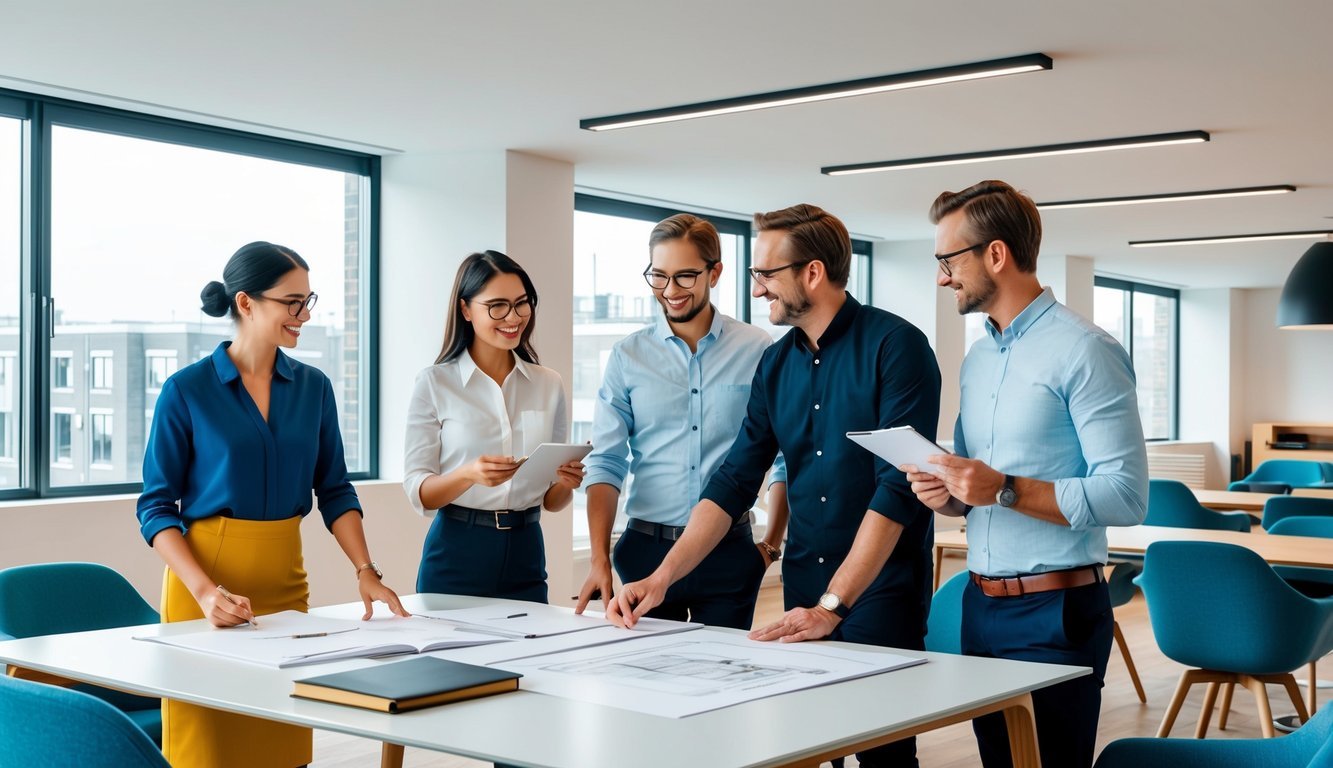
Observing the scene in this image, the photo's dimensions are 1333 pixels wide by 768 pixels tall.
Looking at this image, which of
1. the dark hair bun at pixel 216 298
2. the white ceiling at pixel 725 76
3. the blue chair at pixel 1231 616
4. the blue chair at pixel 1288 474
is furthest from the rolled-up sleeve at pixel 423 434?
the blue chair at pixel 1288 474

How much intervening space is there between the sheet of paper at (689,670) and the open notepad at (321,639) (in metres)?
0.24

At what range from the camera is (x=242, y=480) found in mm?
2779

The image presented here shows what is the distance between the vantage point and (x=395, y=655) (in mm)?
2166

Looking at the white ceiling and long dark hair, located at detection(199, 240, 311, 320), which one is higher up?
the white ceiling

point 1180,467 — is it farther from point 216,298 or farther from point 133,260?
point 216,298

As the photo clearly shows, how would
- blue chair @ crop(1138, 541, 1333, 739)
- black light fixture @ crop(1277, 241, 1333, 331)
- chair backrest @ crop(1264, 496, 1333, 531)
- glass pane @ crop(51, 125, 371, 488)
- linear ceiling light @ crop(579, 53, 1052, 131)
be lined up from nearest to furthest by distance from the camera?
1. blue chair @ crop(1138, 541, 1333, 739)
2. linear ceiling light @ crop(579, 53, 1052, 131)
3. glass pane @ crop(51, 125, 371, 488)
4. chair backrest @ crop(1264, 496, 1333, 531)
5. black light fixture @ crop(1277, 241, 1333, 331)

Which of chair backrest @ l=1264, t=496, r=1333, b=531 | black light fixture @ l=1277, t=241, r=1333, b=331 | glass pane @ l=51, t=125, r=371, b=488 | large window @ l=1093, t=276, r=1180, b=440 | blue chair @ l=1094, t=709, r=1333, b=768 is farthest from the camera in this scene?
large window @ l=1093, t=276, r=1180, b=440

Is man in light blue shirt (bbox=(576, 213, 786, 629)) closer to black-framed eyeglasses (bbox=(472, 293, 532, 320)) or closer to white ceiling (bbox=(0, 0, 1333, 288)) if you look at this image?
black-framed eyeglasses (bbox=(472, 293, 532, 320))

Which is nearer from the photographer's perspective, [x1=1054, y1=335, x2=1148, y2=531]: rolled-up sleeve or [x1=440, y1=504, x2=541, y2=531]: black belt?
[x1=1054, y1=335, x2=1148, y2=531]: rolled-up sleeve

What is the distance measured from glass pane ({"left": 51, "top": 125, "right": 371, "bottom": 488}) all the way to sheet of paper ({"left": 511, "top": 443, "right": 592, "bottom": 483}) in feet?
10.5

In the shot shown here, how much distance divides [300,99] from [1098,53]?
346 cm

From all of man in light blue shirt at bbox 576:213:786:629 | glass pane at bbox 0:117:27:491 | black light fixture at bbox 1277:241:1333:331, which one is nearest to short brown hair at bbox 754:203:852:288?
man in light blue shirt at bbox 576:213:786:629

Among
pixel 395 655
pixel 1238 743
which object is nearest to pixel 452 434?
pixel 395 655

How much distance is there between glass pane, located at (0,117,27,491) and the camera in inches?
223
